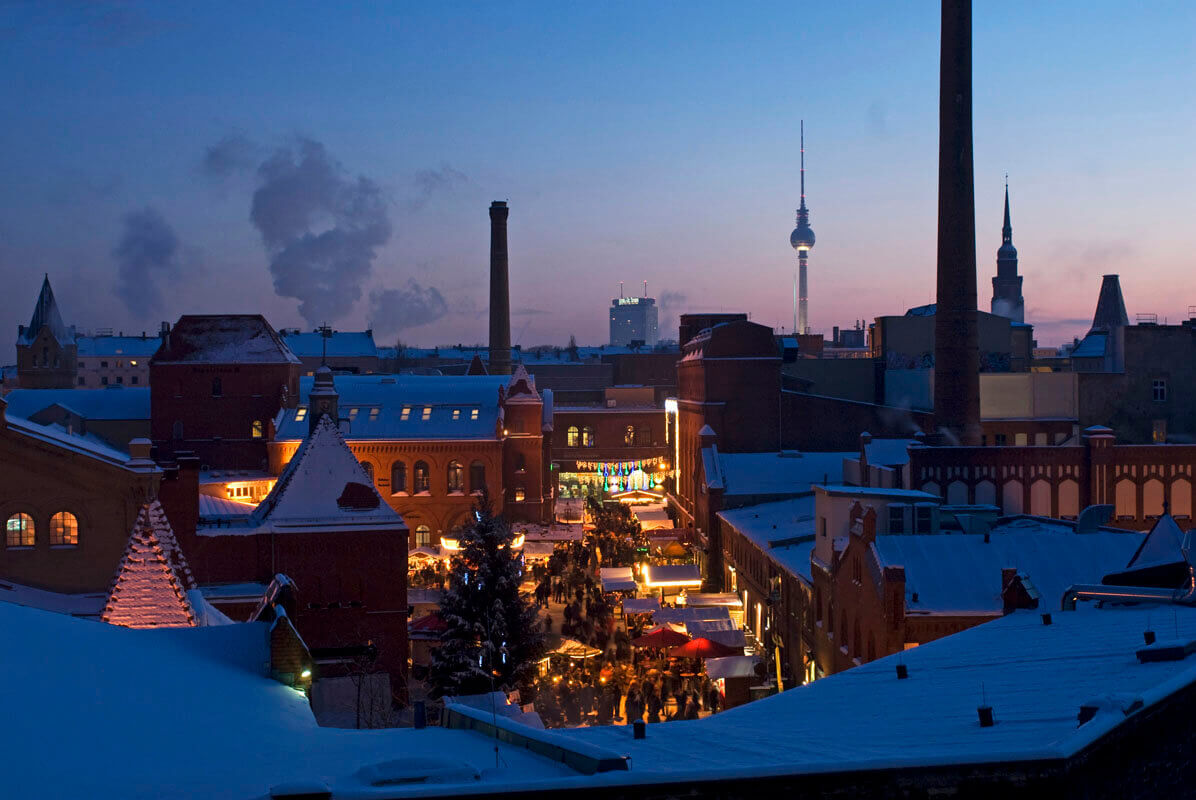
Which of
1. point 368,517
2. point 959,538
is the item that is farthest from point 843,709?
point 368,517

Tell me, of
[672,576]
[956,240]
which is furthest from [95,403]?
[956,240]

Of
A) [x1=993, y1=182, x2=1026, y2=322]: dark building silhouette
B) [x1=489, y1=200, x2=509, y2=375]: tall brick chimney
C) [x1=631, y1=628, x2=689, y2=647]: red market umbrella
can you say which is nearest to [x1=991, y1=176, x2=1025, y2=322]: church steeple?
[x1=993, y1=182, x2=1026, y2=322]: dark building silhouette

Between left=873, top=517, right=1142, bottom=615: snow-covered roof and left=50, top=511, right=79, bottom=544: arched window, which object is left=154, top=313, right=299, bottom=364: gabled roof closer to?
left=50, top=511, right=79, bottom=544: arched window

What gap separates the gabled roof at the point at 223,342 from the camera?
207 feet

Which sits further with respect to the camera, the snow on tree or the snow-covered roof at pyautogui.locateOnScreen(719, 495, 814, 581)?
the snow-covered roof at pyautogui.locateOnScreen(719, 495, 814, 581)

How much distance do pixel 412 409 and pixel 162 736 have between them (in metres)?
52.1

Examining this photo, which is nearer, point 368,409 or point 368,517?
point 368,517

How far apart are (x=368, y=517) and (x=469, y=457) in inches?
1165

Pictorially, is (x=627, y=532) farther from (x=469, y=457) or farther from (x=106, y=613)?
(x=106, y=613)

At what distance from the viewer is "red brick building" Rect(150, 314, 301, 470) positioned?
62719mm

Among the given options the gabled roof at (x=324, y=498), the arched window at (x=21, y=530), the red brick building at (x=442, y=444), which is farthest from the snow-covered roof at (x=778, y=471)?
the arched window at (x=21, y=530)

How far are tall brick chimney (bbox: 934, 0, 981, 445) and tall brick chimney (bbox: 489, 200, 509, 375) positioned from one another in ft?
150

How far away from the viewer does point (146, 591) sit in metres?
19.4

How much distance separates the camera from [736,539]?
144 feet
